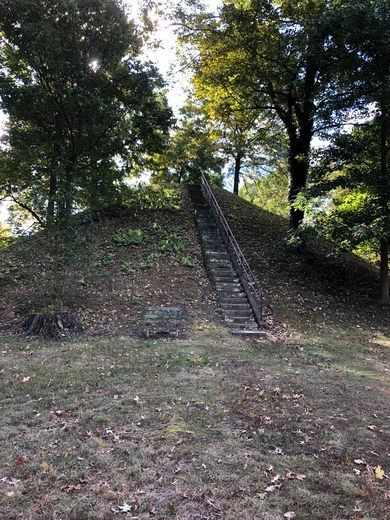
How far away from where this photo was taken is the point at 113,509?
3.49m

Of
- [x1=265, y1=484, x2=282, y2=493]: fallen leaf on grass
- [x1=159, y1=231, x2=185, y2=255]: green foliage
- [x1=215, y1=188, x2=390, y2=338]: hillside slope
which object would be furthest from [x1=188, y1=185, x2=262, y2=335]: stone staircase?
[x1=265, y1=484, x2=282, y2=493]: fallen leaf on grass

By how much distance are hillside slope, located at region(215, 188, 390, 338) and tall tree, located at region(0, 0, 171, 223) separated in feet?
19.0

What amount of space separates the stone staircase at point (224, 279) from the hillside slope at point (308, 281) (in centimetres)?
90

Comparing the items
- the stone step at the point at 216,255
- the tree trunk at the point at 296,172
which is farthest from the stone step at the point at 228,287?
the tree trunk at the point at 296,172

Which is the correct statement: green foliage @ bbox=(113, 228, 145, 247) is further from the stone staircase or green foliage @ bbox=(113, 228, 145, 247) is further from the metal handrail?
the metal handrail

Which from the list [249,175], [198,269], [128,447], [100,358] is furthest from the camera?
[249,175]

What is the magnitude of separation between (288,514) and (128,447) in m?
1.83

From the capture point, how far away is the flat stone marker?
9.81 meters

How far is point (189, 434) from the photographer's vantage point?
4.77m

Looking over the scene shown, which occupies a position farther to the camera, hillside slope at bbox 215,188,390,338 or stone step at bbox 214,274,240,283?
stone step at bbox 214,274,240,283

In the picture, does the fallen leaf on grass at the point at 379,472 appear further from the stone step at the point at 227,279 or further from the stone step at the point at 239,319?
the stone step at the point at 227,279

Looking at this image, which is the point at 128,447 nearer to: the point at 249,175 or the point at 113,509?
the point at 113,509

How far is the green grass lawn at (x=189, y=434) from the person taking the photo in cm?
361

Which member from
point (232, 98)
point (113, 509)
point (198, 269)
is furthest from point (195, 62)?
point (113, 509)
